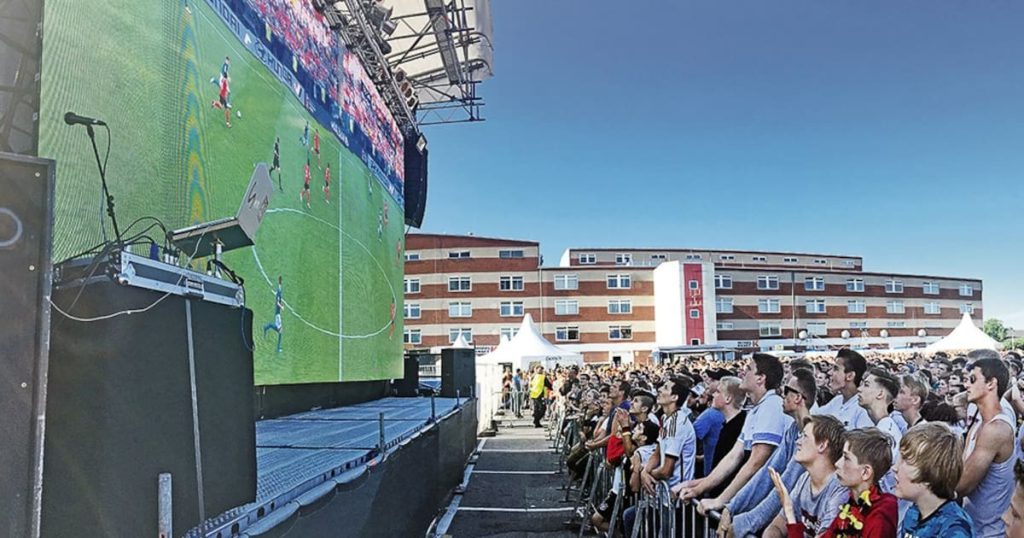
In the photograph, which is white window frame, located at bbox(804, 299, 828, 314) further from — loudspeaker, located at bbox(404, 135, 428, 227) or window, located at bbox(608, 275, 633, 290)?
loudspeaker, located at bbox(404, 135, 428, 227)

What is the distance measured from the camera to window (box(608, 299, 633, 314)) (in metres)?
53.0

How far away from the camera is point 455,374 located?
14.9 meters

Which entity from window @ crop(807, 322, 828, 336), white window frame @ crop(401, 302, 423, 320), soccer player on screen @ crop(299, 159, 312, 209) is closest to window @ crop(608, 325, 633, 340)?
white window frame @ crop(401, 302, 423, 320)

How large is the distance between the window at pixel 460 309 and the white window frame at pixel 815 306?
26.2 meters

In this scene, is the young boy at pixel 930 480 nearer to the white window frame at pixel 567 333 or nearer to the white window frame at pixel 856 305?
the white window frame at pixel 567 333

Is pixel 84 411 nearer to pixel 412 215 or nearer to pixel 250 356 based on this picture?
pixel 250 356

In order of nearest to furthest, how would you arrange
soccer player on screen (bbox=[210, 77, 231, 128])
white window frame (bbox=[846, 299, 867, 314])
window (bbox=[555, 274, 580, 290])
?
soccer player on screen (bbox=[210, 77, 231, 128]) → window (bbox=[555, 274, 580, 290]) → white window frame (bbox=[846, 299, 867, 314])

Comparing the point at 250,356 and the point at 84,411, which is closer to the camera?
the point at 84,411

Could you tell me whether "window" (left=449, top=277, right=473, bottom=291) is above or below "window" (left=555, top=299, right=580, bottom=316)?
above

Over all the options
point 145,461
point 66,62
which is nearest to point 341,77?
point 66,62

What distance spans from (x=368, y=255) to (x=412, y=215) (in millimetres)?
7079

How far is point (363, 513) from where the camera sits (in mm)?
4902

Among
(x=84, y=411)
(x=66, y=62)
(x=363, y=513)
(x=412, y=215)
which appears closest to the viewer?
(x=84, y=411)

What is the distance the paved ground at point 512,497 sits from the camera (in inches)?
346
